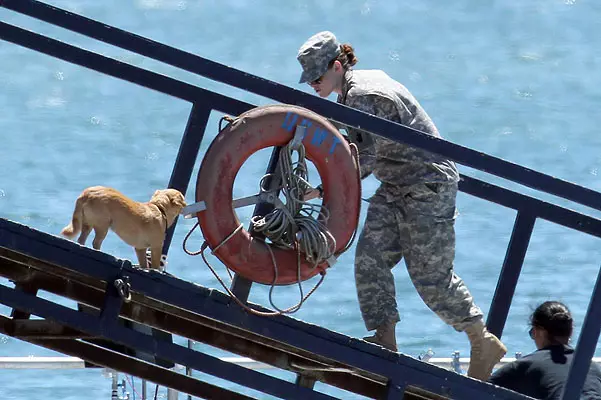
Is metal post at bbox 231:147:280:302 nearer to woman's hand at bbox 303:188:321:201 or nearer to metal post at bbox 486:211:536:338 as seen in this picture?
woman's hand at bbox 303:188:321:201

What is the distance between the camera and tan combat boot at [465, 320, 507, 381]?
543 cm

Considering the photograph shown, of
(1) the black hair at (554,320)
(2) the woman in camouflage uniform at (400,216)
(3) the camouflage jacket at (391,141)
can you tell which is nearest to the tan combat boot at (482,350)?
(2) the woman in camouflage uniform at (400,216)

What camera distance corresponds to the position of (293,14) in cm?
2208

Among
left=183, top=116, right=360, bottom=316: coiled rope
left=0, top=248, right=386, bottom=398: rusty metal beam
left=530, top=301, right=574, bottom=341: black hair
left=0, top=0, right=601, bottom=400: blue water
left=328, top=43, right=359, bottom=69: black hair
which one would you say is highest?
left=0, top=0, right=601, bottom=400: blue water

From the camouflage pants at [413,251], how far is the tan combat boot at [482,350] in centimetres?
6

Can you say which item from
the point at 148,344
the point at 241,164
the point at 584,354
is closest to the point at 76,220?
the point at 148,344

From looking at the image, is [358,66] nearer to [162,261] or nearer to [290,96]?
[162,261]

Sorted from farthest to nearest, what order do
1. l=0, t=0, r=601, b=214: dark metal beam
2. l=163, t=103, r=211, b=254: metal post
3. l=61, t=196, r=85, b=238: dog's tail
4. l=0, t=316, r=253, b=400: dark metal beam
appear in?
l=0, t=316, r=253, b=400: dark metal beam
l=163, t=103, r=211, b=254: metal post
l=61, t=196, r=85, b=238: dog's tail
l=0, t=0, r=601, b=214: dark metal beam

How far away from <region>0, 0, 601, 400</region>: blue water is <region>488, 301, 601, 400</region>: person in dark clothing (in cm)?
699

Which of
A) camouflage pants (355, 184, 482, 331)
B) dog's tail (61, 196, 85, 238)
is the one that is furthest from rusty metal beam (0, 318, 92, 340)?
camouflage pants (355, 184, 482, 331)

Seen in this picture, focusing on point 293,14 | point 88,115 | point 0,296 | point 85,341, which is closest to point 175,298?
point 0,296

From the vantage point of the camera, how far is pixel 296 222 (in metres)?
4.96

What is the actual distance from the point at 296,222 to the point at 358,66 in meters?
14.3

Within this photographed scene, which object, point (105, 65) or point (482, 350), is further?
point (482, 350)
